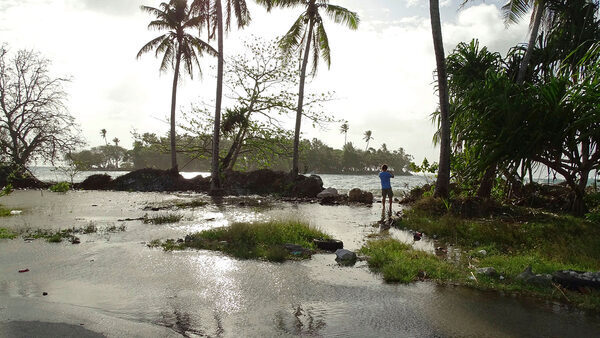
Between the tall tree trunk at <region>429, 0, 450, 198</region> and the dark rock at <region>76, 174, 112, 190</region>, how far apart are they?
24.7 m

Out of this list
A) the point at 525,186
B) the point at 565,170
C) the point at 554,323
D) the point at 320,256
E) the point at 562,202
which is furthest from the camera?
the point at 525,186

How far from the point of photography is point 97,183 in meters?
28.4

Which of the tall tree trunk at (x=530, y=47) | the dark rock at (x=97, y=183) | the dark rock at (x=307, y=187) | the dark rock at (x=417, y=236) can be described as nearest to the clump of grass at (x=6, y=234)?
the dark rock at (x=417, y=236)

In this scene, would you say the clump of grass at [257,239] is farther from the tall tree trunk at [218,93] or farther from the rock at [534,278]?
the tall tree trunk at [218,93]

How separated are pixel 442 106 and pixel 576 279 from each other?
914 cm

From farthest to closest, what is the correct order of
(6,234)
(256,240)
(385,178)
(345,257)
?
(385,178) → (6,234) → (256,240) → (345,257)

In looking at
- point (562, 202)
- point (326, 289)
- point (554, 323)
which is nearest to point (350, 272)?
point (326, 289)

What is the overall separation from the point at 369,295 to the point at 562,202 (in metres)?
12.0

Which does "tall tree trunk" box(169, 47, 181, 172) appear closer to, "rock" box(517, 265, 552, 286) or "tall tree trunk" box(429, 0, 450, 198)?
"tall tree trunk" box(429, 0, 450, 198)

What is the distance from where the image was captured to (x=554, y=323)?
4430 mm

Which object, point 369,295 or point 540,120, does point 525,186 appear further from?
point 369,295

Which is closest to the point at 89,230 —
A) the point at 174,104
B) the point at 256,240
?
the point at 256,240

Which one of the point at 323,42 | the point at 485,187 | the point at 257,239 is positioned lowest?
the point at 257,239

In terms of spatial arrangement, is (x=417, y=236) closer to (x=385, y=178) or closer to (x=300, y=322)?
(x=385, y=178)
